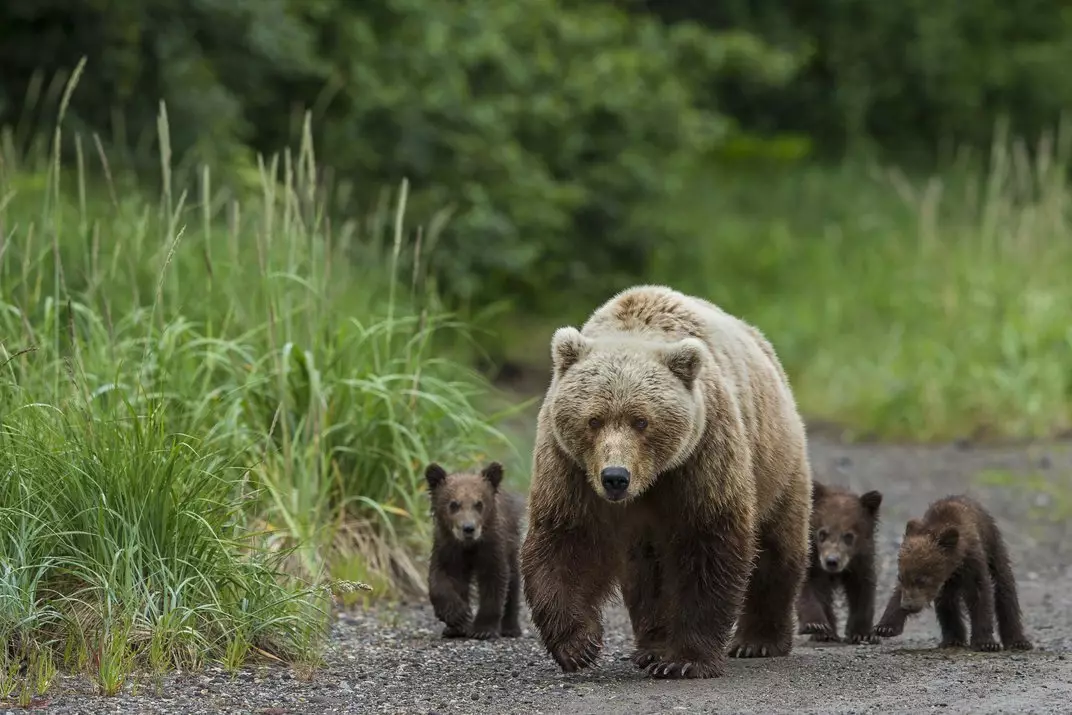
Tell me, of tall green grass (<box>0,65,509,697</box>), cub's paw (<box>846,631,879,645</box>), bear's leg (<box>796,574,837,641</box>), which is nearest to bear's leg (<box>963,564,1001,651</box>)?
cub's paw (<box>846,631,879,645</box>)

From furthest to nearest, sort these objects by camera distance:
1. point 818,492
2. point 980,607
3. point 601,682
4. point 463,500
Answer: point 818,492, point 463,500, point 980,607, point 601,682

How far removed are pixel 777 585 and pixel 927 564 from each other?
694 millimetres

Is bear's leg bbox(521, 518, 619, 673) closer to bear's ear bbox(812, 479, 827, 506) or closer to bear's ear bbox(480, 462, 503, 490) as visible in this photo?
bear's ear bbox(480, 462, 503, 490)

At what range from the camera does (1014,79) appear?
1065 inches

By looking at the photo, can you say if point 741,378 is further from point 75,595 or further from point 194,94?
point 194,94

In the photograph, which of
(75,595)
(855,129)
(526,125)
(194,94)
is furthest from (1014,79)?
(75,595)

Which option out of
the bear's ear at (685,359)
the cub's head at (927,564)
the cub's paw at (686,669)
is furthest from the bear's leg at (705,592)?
the cub's head at (927,564)

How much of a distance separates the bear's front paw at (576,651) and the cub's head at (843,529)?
1.96 metres

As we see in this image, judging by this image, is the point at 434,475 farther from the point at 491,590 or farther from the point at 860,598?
the point at 860,598

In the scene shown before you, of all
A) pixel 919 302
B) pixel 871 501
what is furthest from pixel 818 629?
pixel 919 302

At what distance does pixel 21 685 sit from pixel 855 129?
2352cm

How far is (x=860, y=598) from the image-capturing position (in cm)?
817

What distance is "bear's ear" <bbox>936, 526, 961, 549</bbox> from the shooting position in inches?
296

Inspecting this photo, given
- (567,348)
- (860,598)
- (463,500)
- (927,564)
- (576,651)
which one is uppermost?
(567,348)
